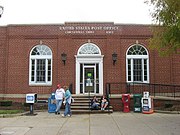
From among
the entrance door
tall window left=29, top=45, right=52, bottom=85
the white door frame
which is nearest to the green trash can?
the white door frame

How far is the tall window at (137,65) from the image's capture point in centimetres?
2050

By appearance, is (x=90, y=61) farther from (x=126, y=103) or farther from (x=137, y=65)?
(x=126, y=103)

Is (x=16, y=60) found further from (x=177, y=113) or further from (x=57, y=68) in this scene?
(x=177, y=113)

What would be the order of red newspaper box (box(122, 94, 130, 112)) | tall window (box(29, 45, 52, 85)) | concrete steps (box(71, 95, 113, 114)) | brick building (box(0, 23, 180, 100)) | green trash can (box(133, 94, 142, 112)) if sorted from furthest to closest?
tall window (box(29, 45, 52, 85)) < brick building (box(0, 23, 180, 100)) < red newspaper box (box(122, 94, 130, 112)) < green trash can (box(133, 94, 142, 112)) < concrete steps (box(71, 95, 113, 114))

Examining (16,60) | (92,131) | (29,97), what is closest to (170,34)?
(92,131)

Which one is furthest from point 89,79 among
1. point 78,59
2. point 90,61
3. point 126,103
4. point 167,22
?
point 167,22

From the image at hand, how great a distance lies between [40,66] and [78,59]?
3.08m

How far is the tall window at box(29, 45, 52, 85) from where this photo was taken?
67.1ft

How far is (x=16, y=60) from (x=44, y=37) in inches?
111

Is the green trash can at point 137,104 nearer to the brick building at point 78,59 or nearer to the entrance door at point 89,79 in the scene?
the brick building at point 78,59

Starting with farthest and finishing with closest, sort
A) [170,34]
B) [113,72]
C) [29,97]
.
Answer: [113,72], [29,97], [170,34]

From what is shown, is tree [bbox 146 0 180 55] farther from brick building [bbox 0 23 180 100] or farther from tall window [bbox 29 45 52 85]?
tall window [bbox 29 45 52 85]

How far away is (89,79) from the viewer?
67.6 feet

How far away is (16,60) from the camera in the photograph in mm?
20453
